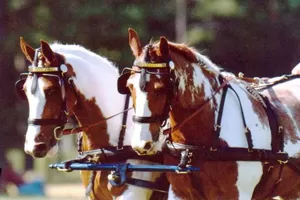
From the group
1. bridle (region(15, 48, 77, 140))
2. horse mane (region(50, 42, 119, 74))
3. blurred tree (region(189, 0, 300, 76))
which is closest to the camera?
bridle (region(15, 48, 77, 140))

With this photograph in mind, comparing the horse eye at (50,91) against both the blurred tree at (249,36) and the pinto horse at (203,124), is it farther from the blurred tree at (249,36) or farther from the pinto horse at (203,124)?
the blurred tree at (249,36)

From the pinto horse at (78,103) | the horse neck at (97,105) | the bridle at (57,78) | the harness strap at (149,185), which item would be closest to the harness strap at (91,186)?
the pinto horse at (78,103)

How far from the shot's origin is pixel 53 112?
28.8ft

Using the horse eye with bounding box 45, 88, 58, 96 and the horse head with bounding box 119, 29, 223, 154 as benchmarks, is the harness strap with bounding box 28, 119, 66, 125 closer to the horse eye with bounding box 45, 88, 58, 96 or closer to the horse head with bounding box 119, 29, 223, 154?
the horse eye with bounding box 45, 88, 58, 96

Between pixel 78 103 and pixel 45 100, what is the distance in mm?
427

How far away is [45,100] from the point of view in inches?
344

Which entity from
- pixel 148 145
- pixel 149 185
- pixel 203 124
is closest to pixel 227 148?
pixel 203 124

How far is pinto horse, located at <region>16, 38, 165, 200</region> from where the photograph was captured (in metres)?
8.73

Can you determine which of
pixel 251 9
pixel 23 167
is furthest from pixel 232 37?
pixel 23 167

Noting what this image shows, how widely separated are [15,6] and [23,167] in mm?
6654

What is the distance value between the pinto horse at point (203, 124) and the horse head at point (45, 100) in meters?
0.60

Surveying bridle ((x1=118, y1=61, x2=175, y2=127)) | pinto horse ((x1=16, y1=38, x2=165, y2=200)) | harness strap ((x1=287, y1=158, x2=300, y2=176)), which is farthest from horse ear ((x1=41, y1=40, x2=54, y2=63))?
harness strap ((x1=287, y1=158, x2=300, y2=176))

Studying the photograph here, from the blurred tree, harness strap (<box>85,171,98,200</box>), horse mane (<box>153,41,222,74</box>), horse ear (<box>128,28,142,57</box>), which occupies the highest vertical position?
the blurred tree

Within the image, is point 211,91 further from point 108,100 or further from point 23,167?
point 23,167
